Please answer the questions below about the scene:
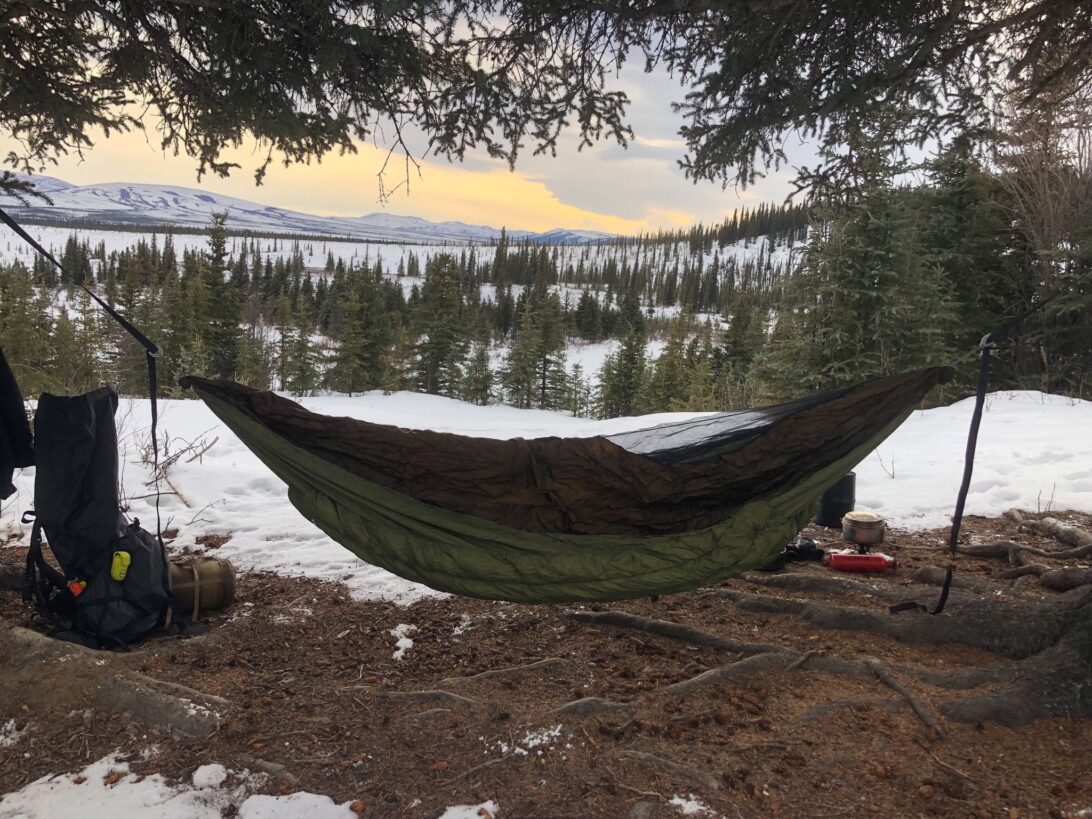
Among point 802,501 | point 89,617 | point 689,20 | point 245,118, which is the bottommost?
point 89,617

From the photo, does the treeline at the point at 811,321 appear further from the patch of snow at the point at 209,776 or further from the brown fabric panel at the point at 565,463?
the patch of snow at the point at 209,776

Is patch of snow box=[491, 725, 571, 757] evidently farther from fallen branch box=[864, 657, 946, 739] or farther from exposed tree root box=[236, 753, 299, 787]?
fallen branch box=[864, 657, 946, 739]

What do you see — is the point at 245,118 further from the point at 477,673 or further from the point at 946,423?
the point at 946,423

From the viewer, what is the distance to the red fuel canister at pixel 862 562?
10.7ft

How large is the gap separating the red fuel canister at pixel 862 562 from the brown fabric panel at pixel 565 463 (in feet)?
3.92

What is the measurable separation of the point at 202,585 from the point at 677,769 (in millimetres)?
2264

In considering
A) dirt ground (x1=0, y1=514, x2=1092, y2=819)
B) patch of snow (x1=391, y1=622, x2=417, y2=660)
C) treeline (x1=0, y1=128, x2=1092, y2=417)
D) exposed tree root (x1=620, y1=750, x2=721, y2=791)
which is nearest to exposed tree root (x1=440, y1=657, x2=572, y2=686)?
dirt ground (x1=0, y1=514, x2=1092, y2=819)

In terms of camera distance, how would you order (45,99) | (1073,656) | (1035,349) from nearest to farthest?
1. (1073,656)
2. (45,99)
3. (1035,349)

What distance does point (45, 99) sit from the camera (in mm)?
3053

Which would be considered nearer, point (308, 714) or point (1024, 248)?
point (308, 714)

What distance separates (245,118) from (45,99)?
3.23ft

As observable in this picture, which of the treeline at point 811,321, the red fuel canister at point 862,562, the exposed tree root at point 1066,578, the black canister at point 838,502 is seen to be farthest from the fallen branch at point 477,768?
the black canister at point 838,502

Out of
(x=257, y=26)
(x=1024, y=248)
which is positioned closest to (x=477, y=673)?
(x=257, y=26)

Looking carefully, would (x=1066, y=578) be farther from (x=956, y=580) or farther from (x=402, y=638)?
(x=402, y=638)
